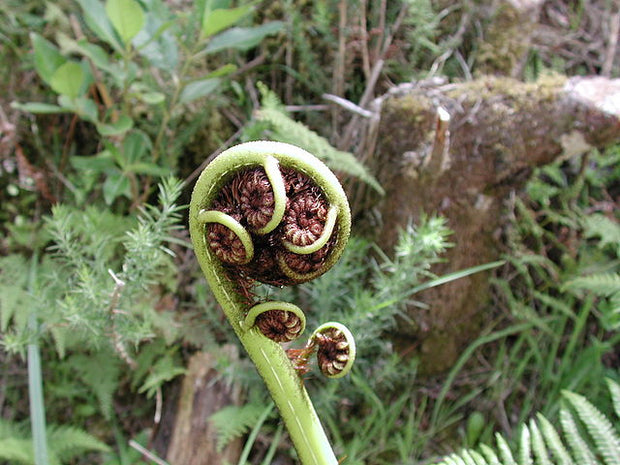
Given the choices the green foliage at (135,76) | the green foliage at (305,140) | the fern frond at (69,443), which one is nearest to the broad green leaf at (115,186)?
the green foliage at (135,76)

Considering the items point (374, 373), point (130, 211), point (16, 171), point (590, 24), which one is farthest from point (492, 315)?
point (16, 171)

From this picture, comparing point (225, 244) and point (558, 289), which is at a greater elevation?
point (225, 244)

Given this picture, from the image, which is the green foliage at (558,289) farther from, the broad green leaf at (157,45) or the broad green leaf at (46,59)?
the broad green leaf at (46,59)

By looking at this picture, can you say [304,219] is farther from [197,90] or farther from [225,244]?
[197,90]

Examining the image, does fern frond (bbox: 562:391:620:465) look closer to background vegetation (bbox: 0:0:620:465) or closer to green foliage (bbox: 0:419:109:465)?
background vegetation (bbox: 0:0:620:465)

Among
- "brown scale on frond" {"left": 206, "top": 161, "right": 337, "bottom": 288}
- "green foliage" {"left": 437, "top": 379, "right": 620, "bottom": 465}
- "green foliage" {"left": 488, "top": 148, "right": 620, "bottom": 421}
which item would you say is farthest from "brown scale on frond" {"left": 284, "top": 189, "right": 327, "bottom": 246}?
"green foliage" {"left": 488, "top": 148, "right": 620, "bottom": 421}

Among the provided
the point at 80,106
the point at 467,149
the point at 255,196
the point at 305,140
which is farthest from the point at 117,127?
the point at 467,149

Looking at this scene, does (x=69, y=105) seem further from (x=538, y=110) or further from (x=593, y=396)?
(x=593, y=396)
